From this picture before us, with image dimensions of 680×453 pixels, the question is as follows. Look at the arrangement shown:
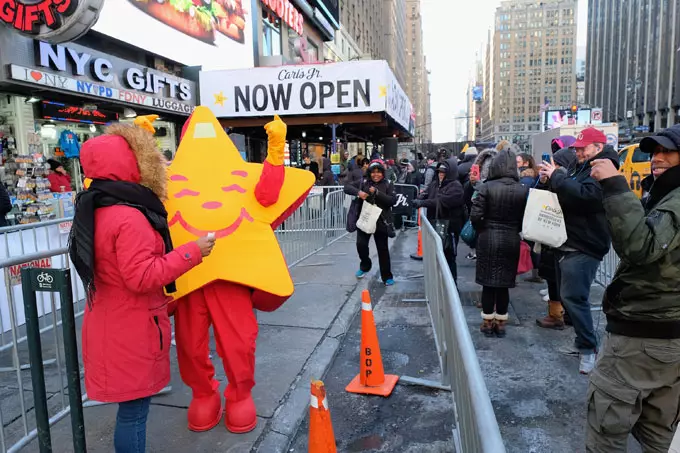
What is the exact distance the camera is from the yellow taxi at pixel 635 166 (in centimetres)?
1140

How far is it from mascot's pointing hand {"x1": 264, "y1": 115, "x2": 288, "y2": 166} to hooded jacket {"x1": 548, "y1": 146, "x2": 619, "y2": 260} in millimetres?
2408

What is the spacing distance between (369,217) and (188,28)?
11.0m

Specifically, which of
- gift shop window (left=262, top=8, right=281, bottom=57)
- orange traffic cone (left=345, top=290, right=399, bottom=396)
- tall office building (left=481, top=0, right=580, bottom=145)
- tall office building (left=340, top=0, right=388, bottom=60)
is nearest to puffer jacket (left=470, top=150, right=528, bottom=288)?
orange traffic cone (left=345, top=290, right=399, bottom=396)

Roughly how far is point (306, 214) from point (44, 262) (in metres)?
4.45

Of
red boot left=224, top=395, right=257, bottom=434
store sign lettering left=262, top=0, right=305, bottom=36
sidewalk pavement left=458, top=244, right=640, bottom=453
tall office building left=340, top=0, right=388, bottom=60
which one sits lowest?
sidewalk pavement left=458, top=244, right=640, bottom=453

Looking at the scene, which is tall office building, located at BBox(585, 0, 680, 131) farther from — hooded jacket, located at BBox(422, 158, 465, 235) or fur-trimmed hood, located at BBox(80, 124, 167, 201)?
fur-trimmed hood, located at BBox(80, 124, 167, 201)

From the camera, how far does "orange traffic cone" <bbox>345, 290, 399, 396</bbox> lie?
149 inches

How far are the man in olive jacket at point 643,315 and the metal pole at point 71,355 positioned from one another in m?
2.43

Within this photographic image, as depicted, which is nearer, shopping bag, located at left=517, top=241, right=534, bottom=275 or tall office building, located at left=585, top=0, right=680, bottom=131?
shopping bag, located at left=517, top=241, right=534, bottom=275

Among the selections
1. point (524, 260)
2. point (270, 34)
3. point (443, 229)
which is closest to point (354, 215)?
point (443, 229)

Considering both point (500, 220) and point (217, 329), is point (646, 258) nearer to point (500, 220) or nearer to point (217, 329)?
point (217, 329)

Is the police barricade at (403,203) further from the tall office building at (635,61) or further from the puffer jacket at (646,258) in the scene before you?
the tall office building at (635,61)

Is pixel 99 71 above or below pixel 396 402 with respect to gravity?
above

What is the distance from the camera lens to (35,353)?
2.11m
